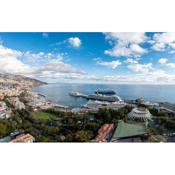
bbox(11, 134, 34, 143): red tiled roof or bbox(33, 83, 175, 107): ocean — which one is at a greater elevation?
bbox(33, 83, 175, 107): ocean

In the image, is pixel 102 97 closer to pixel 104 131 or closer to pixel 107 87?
pixel 107 87

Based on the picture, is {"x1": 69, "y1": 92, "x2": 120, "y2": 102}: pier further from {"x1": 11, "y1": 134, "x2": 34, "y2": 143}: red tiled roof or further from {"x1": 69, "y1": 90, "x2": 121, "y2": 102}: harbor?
{"x1": 11, "y1": 134, "x2": 34, "y2": 143}: red tiled roof

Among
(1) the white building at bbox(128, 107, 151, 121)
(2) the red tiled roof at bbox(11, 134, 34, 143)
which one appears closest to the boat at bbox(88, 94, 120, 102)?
(1) the white building at bbox(128, 107, 151, 121)

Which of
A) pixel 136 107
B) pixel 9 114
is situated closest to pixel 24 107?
pixel 9 114

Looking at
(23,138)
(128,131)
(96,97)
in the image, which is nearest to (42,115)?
(23,138)

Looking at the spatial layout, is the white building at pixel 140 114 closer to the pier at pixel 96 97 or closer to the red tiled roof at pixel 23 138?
the pier at pixel 96 97
